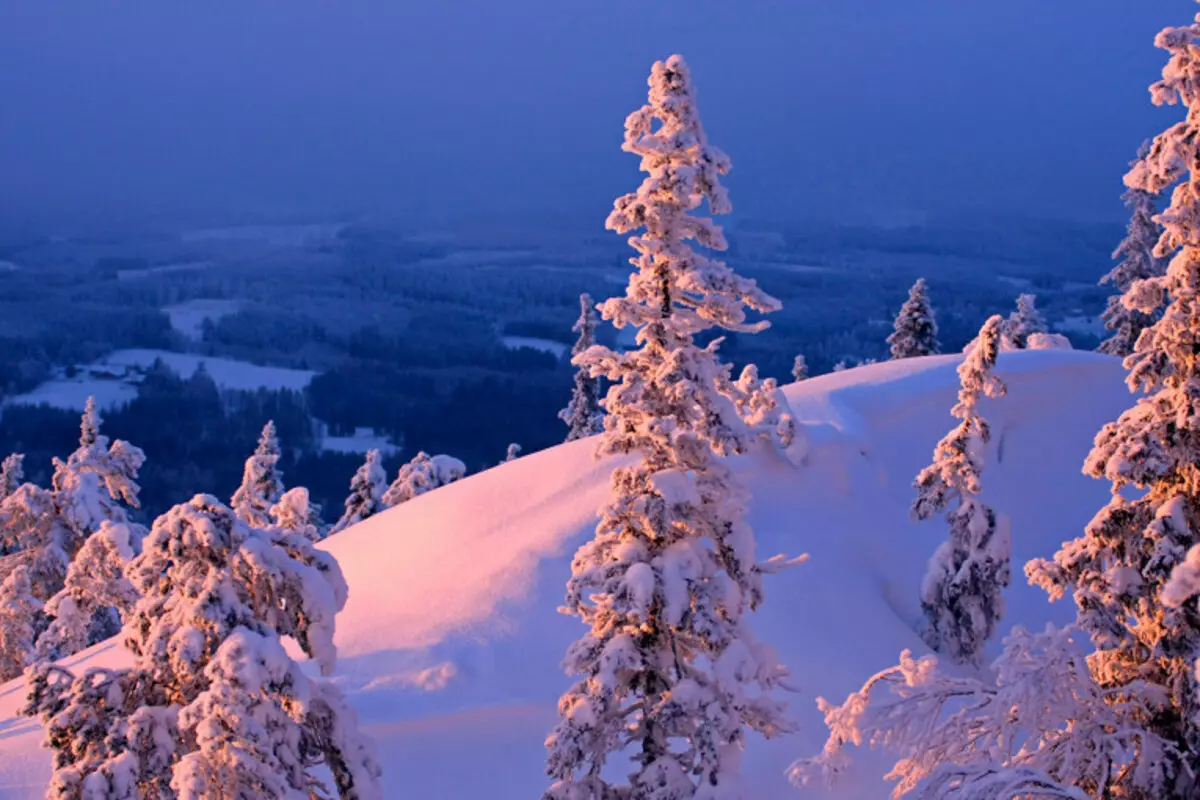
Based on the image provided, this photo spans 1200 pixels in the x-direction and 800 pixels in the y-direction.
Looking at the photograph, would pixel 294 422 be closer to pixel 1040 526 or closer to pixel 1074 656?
pixel 1040 526

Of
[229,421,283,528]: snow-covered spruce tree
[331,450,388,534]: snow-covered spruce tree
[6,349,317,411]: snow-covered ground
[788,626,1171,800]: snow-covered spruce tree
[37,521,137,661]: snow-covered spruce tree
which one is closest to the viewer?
[788,626,1171,800]: snow-covered spruce tree

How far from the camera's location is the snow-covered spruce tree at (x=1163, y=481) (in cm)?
931

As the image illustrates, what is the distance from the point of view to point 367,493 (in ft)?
122

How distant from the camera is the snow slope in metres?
16.8

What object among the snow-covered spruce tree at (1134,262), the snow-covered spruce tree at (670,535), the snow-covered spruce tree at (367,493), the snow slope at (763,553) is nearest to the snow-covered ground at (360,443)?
the snow-covered spruce tree at (367,493)

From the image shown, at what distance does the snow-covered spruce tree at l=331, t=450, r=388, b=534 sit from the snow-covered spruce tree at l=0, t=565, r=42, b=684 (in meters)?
11.7

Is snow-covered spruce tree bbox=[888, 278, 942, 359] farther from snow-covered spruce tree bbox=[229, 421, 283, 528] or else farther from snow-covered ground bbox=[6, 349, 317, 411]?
snow-covered ground bbox=[6, 349, 317, 411]

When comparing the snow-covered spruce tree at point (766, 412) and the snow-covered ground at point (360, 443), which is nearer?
the snow-covered spruce tree at point (766, 412)

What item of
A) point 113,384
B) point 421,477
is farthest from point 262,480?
point 113,384

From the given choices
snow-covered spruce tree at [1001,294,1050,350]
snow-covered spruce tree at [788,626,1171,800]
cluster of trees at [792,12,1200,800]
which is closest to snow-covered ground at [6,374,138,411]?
snow-covered spruce tree at [1001,294,1050,350]

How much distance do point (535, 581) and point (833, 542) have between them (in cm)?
649

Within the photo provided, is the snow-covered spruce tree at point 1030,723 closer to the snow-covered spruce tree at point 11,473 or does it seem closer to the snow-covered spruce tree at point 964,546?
the snow-covered spruce tree at point 964,546

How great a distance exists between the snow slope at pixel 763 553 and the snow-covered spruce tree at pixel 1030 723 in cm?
323

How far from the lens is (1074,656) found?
30.7ft
